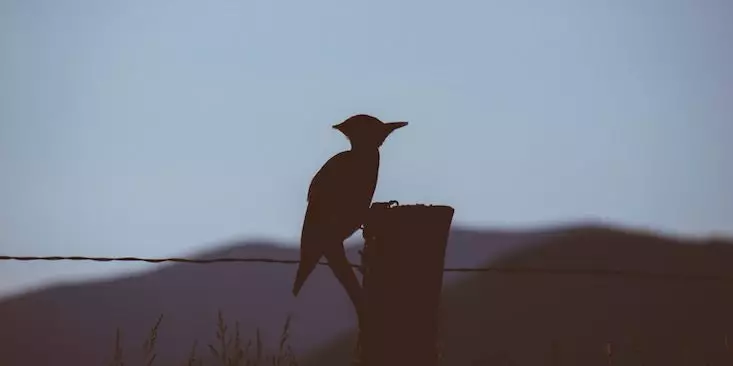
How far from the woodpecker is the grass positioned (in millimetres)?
672

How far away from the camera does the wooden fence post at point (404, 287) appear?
3.73m

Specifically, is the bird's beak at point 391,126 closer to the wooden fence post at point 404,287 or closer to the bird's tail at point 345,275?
the bird's tail at point 345,275

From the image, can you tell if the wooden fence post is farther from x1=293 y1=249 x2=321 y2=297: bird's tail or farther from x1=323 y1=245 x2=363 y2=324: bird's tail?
x1=293 y1=249 x2=321 y2=297: bird's tail

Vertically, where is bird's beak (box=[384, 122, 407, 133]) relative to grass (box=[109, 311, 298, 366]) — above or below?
above

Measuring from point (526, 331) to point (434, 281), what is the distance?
5343 centimetres

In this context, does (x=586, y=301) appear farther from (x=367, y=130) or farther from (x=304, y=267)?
(x=304, y=267)

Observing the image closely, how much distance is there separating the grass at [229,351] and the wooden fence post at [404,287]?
154 centimetres

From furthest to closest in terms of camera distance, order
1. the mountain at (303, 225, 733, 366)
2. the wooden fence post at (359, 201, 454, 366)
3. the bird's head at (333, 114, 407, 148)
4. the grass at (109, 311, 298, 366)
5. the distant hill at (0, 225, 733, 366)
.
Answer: the mountain at (303, 225, 733, 366) < the distant hill at (0, 225, 733, 366) < the bird's head at (333, 114, 407, 148) < the grass at (109, 311, 298, 366) < the wooden fence post at (359, 201, 454, 366)

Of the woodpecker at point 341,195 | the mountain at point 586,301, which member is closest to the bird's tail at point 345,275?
the woodpecker at point 341,195

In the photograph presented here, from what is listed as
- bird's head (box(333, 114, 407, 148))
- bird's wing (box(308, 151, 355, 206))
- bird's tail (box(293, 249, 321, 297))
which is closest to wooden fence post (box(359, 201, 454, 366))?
bird's tail (box(293, 249, 321, 297))

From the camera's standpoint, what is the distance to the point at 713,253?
229 ft

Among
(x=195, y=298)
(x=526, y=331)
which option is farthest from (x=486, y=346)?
(x=195, y=298)

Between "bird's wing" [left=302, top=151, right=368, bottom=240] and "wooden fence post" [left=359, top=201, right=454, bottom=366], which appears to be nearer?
"wooden fence post" [left=359, top=201, right=454, bottom=366]

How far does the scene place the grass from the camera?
5.28 metres
